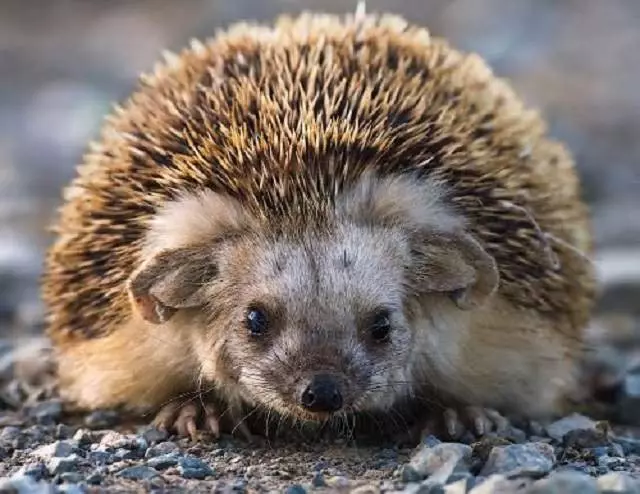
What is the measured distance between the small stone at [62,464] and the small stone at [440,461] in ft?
3.26

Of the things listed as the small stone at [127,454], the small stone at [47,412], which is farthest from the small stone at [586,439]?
the small stone at [47,412]

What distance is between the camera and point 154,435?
4.65 metres

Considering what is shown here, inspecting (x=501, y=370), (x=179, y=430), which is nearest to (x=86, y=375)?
(x=179, y=430)

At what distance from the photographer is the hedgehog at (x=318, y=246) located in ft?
14.1

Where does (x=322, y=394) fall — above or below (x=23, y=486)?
above

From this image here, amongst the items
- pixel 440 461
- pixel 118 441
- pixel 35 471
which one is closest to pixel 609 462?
pixel 440 461

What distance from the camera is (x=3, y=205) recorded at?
9727mm

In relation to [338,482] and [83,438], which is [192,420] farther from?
[338,482]

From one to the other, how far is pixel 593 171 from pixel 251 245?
622 cm

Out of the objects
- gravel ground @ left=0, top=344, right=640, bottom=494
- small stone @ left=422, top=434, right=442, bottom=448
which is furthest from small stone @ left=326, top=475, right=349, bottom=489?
small stone @ left=422, top=434, right=442, bottom=448

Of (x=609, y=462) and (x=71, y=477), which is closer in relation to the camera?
(x=71, y=477)

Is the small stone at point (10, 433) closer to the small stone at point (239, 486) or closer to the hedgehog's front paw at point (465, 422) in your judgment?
the small stone at point (239, 486)

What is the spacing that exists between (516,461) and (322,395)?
60 centimetres

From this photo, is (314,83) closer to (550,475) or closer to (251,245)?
(251,245)
